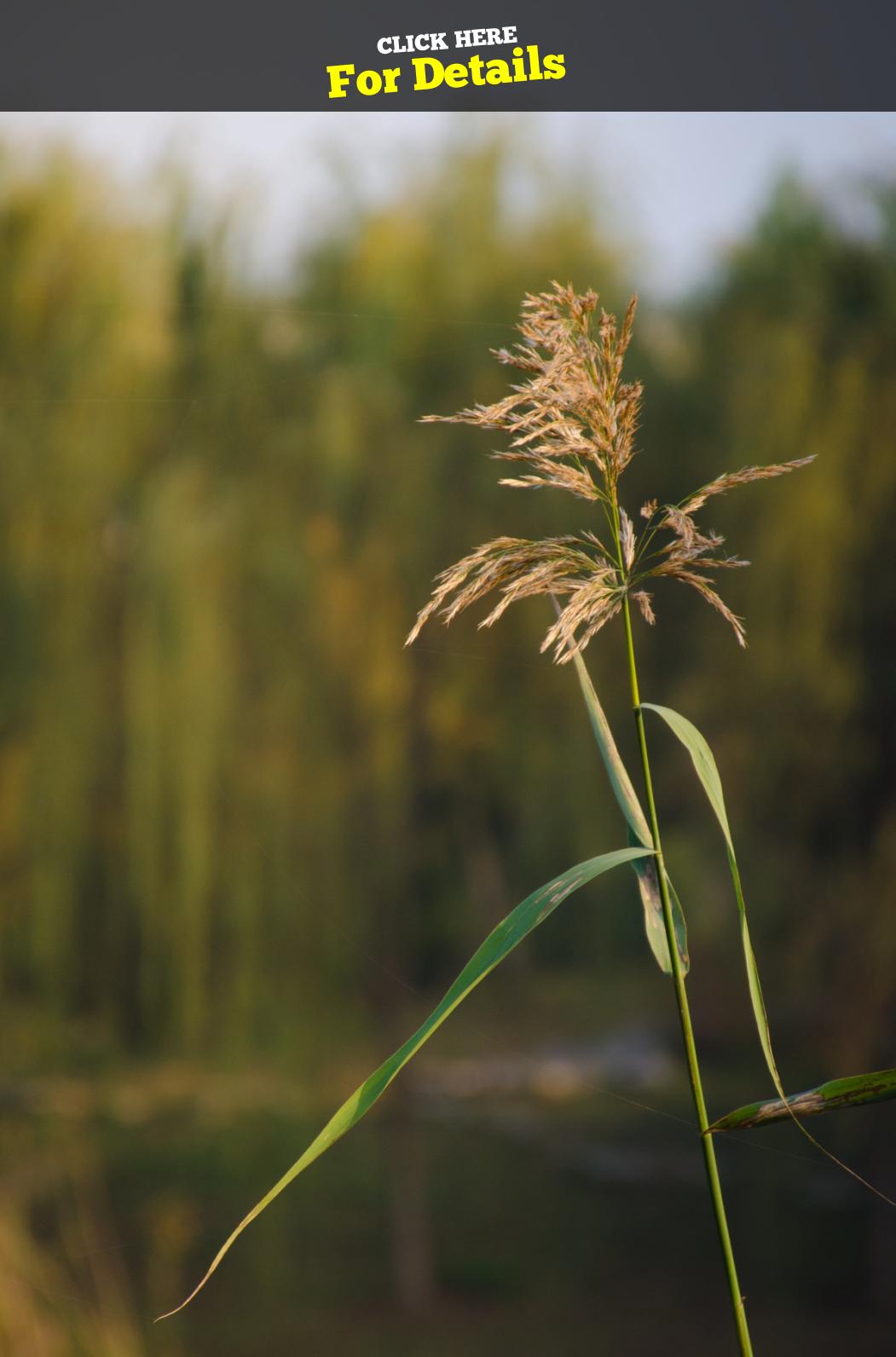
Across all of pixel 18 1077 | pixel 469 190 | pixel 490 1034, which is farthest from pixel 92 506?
pixel 490 1034

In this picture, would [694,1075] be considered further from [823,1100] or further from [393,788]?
[393,788]

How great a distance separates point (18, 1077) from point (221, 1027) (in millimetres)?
320

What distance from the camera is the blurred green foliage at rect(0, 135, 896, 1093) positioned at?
5.81ft

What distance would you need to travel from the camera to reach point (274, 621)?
5.85ft

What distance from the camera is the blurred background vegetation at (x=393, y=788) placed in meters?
1.69

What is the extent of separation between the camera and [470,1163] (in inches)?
67.4

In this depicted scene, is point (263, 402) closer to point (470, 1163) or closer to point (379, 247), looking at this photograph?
point (379, 247)

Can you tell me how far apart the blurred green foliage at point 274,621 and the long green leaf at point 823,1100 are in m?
1.32

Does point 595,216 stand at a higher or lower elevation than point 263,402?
higher

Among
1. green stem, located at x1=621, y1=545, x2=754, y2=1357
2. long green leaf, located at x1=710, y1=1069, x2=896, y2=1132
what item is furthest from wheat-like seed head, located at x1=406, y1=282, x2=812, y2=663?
long green leaf, located at x1=710, y1=1069, x2=896, y2=1132
